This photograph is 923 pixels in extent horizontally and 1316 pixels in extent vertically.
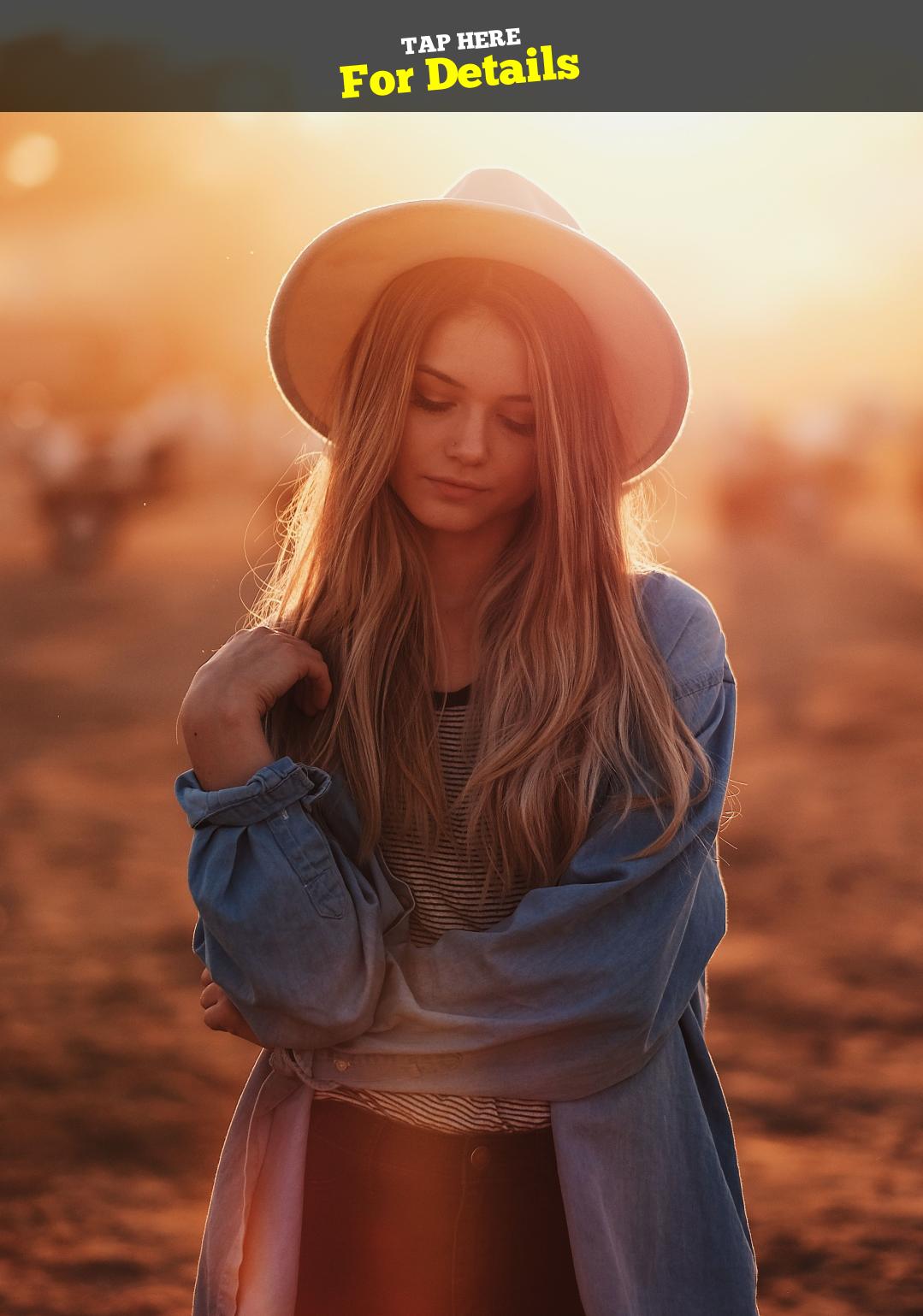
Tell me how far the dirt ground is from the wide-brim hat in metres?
1.44

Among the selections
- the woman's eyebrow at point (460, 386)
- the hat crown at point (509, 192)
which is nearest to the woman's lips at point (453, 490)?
the woman's eyebrow at point (460, 386)

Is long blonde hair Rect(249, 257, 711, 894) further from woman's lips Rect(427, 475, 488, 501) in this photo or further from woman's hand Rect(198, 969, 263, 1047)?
woman's hand Rect(198, 969, 263, 1047)

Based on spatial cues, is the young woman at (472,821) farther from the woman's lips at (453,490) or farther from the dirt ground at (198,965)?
the dirt ground at (198,965)

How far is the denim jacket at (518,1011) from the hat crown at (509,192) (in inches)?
29.3

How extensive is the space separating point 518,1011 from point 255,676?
1.59 ft

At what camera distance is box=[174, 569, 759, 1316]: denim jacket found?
1.48 metres

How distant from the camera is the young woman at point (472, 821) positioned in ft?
4.91

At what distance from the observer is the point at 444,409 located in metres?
1.65

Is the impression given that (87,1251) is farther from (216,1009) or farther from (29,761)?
(29,761)

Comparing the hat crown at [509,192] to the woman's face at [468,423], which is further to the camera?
the hat crown at [509,192]

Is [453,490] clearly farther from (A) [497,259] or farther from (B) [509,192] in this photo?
(B) [509,192]

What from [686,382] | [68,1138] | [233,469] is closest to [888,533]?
[233,469]
